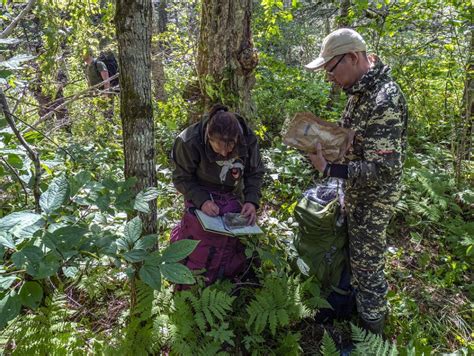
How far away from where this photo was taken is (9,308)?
3.79 ft

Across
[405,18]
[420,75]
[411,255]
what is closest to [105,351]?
[411,255]

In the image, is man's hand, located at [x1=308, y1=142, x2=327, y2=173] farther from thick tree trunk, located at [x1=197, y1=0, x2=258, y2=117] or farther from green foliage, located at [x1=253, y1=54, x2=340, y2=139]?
green foliage, located at [x1=253, y1=54, x2=340, y2=139]

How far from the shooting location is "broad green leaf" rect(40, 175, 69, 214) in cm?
127

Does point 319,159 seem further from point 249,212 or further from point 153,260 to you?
point 153,260

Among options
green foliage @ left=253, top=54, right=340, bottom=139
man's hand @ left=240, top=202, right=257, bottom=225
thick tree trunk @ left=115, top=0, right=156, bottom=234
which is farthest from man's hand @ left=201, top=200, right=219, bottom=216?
green foliage @ left=253, top=54, right=340, bottom=139

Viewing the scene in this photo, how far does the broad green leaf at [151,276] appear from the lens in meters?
1.17

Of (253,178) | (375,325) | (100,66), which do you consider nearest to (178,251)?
(253,178)

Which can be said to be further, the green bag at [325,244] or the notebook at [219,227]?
the green bag at [325,244]

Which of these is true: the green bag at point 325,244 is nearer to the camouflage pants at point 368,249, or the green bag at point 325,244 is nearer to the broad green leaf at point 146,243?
the camouflage pants at point 368,249

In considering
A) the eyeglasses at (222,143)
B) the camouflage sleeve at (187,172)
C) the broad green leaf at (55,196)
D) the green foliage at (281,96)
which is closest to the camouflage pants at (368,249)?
the eyeglasses at (222,143)

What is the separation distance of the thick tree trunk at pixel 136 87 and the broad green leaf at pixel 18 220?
0.85 m

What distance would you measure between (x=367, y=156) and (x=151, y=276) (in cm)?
177

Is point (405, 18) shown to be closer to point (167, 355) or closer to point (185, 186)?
point (185, 186)

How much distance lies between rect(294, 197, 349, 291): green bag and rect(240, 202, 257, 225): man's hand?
46cm
